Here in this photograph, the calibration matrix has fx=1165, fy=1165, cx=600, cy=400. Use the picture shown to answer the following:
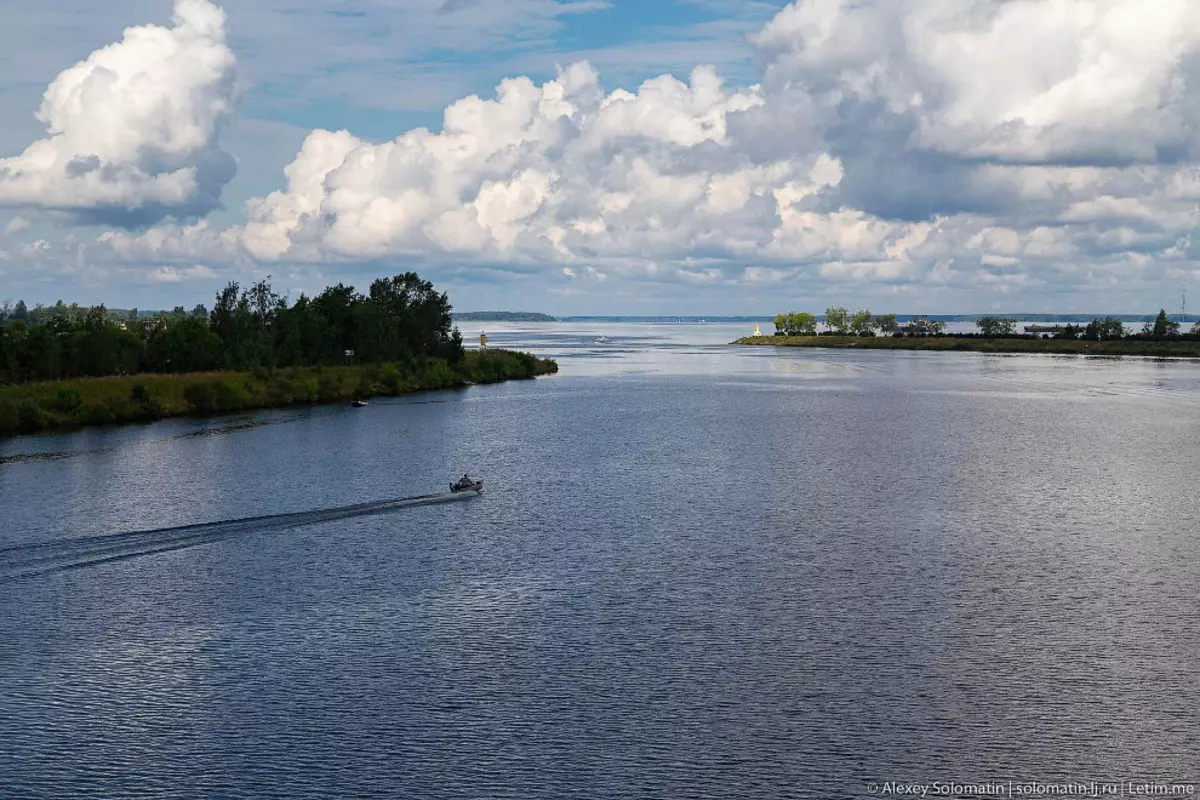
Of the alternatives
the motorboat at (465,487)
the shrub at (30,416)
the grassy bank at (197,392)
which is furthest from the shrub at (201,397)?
the motorboat at (465,487)

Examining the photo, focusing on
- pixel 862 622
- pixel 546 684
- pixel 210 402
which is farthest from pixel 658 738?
pixel 210 402

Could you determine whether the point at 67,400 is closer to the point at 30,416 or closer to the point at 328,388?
the point at 30,416

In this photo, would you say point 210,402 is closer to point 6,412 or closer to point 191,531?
point 6,412

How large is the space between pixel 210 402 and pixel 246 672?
212ft

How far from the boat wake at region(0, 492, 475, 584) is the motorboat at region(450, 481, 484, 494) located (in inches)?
121

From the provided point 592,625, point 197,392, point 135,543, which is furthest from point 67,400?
point 592,625

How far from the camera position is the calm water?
60.5 ft

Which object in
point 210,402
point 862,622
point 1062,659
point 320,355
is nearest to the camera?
point 1062,659

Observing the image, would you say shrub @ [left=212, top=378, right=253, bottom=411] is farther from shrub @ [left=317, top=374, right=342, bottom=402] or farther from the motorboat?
the motorboat

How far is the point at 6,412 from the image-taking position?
6769cm

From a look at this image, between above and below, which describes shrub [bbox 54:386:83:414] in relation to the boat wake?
above

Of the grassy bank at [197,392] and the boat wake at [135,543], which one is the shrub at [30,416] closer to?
the grassy bank at [197,392]

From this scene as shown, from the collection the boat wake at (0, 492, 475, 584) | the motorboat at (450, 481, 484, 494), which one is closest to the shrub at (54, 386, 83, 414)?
the motorboat at (450, 481, 484, 494)

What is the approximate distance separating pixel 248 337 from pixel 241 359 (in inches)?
314
